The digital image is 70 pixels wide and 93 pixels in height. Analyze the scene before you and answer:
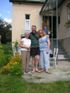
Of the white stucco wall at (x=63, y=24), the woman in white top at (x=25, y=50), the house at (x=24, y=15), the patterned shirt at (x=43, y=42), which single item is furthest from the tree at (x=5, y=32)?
the woman in white top at (x=25, y=50)

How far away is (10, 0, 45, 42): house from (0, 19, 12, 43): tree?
87.5 ft

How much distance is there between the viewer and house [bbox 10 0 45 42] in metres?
24.1

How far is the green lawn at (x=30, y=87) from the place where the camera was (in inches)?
343

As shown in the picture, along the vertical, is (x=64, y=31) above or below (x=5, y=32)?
below

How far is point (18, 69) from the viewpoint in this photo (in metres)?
11.5

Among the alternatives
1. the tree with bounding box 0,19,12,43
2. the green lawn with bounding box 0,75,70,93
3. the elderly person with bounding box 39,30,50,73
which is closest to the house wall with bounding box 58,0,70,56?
the elderly person with bounding box 39,30,50,73

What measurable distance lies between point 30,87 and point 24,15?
50.9ft

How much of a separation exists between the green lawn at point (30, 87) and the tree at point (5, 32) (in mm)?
41377

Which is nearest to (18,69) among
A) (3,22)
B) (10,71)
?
(10,71)

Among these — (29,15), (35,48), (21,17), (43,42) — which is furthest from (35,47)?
(29,15)

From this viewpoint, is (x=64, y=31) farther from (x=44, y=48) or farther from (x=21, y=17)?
(x=44, y=48)

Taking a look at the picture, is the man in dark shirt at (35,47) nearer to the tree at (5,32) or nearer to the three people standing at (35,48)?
the three people standing at (35,48)

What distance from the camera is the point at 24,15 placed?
24219 mm

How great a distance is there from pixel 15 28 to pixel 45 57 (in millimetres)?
11614
